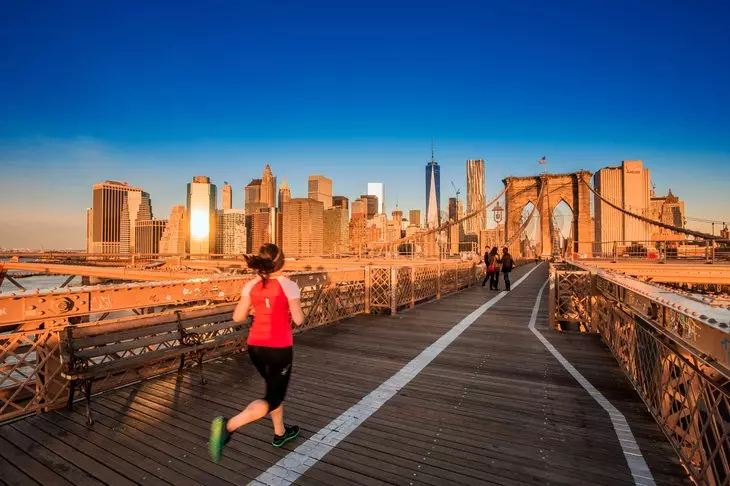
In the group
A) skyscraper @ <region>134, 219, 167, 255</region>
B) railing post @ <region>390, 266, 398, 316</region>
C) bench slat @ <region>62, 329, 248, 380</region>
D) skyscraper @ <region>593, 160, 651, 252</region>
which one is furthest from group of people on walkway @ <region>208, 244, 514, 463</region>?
skyscraper @ <region>134, 219, 167, 255</region>

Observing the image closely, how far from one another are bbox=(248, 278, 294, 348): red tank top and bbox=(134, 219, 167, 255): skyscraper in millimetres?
203247

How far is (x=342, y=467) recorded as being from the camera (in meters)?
3.53

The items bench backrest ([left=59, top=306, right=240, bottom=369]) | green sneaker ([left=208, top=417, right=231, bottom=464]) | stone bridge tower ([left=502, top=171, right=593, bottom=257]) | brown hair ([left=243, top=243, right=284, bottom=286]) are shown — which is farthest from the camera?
stone bridge tower ([left=502, top=171, right=593, bottom=257])

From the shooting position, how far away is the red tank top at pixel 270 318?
11.7ft

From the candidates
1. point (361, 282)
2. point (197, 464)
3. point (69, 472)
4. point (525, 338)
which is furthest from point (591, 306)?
point (69, 472)

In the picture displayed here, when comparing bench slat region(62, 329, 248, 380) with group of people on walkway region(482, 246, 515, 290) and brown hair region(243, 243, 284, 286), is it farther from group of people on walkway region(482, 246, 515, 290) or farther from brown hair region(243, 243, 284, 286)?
group of people on walkway region(482, 246, 515, 290)

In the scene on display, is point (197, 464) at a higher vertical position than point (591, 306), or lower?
lower

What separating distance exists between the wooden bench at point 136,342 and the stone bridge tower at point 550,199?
67295 mm

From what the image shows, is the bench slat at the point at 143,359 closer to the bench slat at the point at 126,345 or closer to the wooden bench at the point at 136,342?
the wooden bench at the point at 136,342

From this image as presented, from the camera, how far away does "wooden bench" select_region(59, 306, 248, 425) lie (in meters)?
4.58

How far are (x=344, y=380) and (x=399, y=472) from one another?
2.50 metres

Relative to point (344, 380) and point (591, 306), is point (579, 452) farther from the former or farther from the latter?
point (591, 306)

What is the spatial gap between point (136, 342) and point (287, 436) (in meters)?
2.75

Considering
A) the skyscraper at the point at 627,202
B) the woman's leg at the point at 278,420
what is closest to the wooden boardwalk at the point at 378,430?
the woman's leg at the point at 278,420
